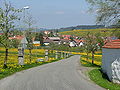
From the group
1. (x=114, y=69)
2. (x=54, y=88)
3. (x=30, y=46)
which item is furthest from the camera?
(x=30, y=46)

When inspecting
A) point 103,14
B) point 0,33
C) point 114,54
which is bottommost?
point 114,54

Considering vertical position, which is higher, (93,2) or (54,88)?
(93,2)

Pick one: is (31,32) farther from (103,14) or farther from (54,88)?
(54,88)

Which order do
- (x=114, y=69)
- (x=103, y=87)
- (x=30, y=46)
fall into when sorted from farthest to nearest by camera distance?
(x=30, y=46) < (x=114, y=69) < (x=103, y=87)

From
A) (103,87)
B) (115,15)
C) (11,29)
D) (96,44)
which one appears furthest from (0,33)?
(96,44)

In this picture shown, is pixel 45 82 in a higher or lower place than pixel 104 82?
higher

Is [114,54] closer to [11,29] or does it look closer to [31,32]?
[11,29]

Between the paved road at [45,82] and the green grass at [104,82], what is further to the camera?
the green grass at [104,82]

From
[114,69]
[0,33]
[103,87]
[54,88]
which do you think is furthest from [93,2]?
[0,33]

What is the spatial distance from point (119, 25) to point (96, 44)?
19.4 meters

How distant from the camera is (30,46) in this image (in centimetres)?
3234

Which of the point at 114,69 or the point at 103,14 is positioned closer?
the point at 114,69

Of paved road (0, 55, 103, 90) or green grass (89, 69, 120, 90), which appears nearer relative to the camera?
paved road (0, 55, 103, 90)

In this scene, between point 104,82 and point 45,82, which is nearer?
point 45,82
